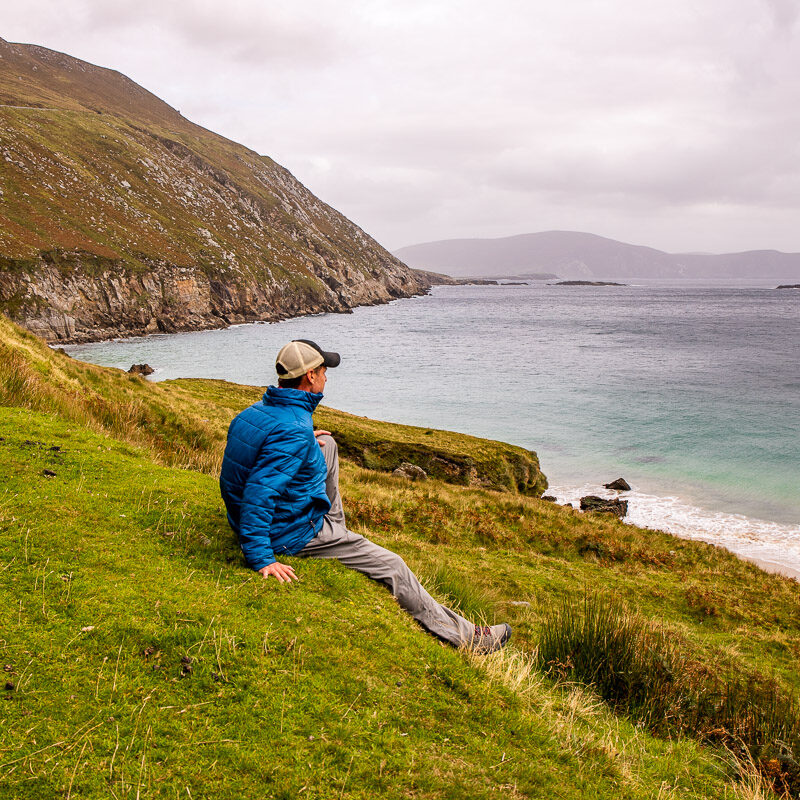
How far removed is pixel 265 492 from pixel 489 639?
3242 mm

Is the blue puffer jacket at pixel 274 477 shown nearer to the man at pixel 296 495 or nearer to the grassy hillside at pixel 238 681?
the man at pixel 296 495

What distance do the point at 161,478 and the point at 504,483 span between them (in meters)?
21.3

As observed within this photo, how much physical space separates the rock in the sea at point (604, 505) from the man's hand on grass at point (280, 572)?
23209 mm

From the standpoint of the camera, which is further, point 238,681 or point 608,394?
point 608,394

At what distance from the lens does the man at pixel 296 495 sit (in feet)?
18.4

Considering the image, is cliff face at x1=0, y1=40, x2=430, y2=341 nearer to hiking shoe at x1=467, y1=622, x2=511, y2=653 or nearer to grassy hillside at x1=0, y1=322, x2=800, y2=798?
grassy hillside at x1=0, y1=322, x2=800, y2=798

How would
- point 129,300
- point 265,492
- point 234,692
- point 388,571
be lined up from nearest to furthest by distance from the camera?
point 234,692
point 265,492
point 388,571
point 129,300

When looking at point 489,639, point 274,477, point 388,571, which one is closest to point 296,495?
point 274,477

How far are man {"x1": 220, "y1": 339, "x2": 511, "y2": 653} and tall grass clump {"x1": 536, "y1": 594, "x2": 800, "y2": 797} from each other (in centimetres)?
118

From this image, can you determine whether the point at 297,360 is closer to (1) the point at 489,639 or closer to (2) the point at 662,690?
(1) the point at 489,639

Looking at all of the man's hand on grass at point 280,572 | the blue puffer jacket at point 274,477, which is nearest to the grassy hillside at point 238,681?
the man's hand on grass at point 280,572

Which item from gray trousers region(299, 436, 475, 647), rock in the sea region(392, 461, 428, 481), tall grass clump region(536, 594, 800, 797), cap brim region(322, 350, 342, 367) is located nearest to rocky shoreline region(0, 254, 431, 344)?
rock in the sea region(392, 461, 428, 481)

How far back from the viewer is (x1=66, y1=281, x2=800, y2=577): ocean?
3056 cm

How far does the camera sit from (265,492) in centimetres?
554
